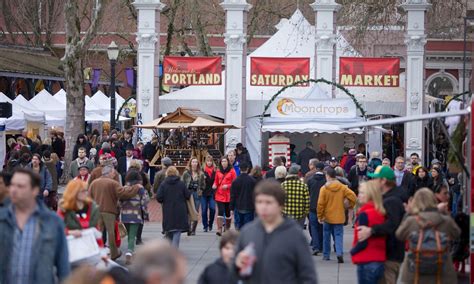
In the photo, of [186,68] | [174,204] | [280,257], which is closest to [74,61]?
[186,68]

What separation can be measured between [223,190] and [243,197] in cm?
211

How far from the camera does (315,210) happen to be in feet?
64.8

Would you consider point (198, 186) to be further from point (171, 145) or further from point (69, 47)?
point (69, 47)

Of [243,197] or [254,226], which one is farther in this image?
[243,197]

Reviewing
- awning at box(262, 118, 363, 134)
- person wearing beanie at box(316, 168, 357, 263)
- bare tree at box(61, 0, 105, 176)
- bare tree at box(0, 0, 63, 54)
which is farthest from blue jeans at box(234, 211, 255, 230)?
bare tree at box(0, 0, 63, 54)

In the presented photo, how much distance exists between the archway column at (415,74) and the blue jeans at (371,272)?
25070 mm

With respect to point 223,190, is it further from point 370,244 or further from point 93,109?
point 93,109

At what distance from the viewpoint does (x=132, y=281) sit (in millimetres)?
5289

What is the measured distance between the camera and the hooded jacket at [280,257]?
845 centimetres

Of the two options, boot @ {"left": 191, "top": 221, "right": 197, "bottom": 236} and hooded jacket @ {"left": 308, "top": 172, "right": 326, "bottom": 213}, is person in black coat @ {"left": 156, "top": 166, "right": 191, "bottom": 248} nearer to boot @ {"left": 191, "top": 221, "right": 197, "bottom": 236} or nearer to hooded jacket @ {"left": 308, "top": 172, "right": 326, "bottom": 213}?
hooded jacket @ {"left": 308, "top": 172, "right": 326, "bottom": 213}

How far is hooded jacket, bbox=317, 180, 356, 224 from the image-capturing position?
18562mm

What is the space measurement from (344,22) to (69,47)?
806cm

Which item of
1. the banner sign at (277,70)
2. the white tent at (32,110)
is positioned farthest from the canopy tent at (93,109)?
the banner sign at (277,70)

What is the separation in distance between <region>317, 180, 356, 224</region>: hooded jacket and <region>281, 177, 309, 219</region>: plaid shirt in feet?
1.68
